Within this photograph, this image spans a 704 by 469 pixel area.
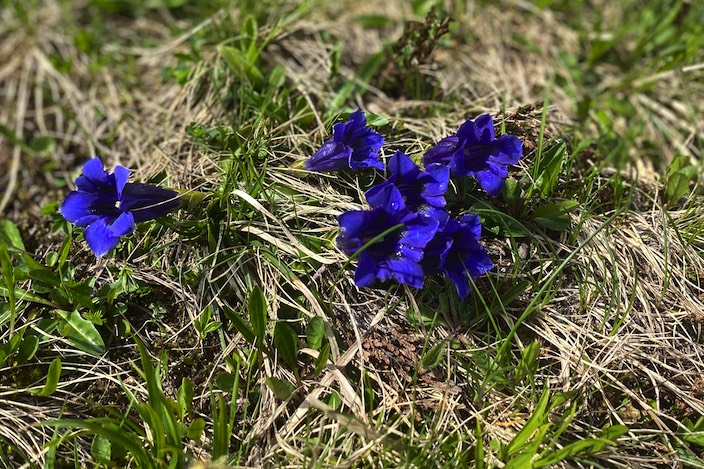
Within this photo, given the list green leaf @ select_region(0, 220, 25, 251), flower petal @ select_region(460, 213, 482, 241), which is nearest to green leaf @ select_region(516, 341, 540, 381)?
flower petal @ select_region(460, 213, 482, 241)

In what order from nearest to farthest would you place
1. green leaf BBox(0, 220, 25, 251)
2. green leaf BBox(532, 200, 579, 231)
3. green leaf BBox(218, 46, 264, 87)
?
green leaf BBox(532, 200, 579, 231)
green leaf BBox(0, 220, 25, 251)
green leaf BBox(218, 46, 264, 87)

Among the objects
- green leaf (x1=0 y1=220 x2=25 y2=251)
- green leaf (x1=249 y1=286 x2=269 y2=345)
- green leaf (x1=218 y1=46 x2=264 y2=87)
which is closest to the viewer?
green leaf (x1=249 y1=286 x2=269 y2=345)

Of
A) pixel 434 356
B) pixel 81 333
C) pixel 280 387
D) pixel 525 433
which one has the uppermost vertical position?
pixel 81 333

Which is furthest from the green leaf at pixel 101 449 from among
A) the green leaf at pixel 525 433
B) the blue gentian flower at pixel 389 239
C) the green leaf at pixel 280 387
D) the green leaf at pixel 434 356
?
the green leaf at pixel 525 433

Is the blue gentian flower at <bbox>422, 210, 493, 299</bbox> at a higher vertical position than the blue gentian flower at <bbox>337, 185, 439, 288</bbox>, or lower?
lower

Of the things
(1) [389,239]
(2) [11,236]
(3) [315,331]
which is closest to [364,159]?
(1) [389,239]

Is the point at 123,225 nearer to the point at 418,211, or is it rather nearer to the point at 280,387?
the point at 280,387

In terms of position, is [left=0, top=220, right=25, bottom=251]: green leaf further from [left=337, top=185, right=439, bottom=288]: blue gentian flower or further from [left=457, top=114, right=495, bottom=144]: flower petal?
[left=457, top=114, right=495, bottom=144]: flower petal
